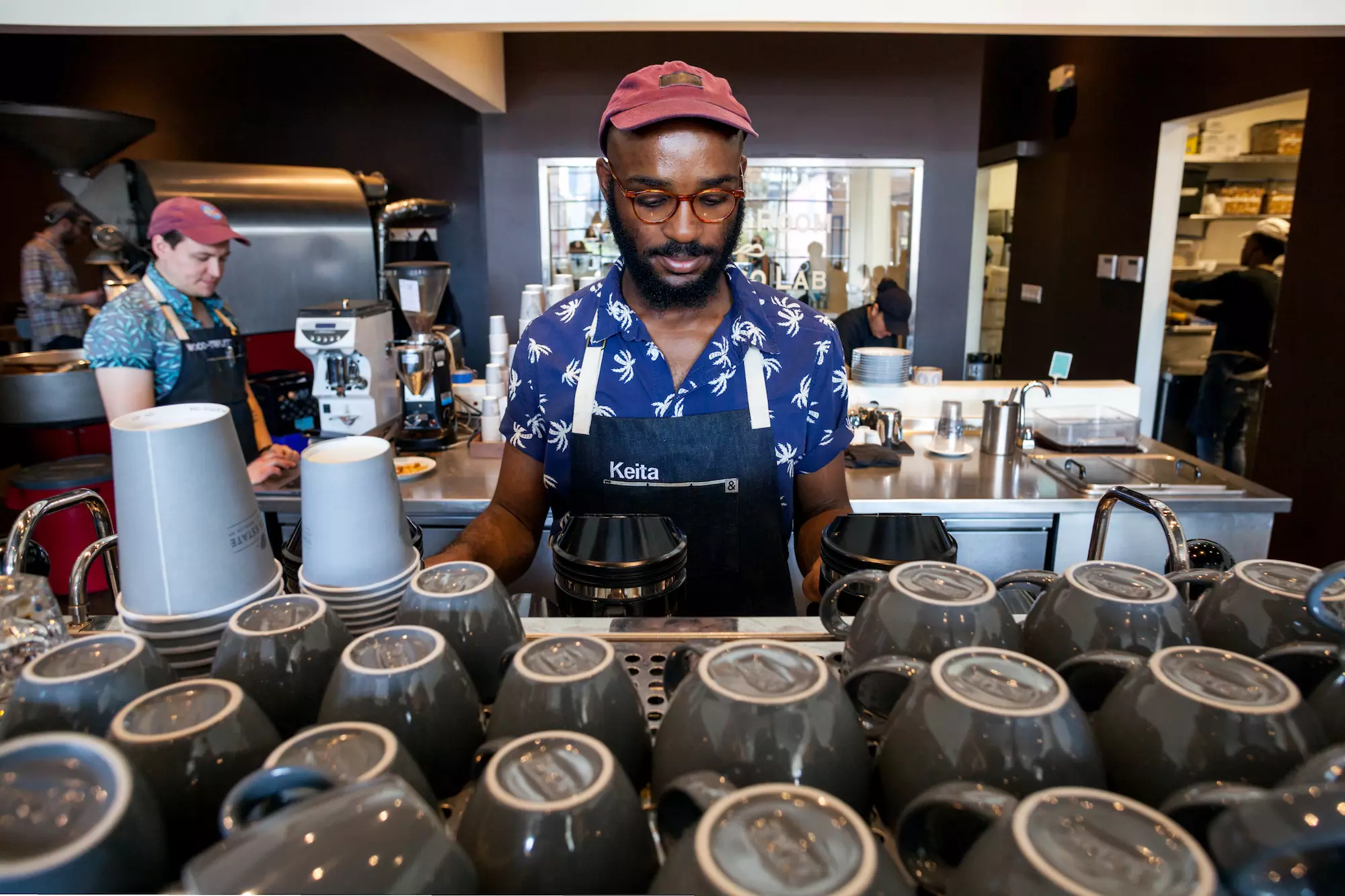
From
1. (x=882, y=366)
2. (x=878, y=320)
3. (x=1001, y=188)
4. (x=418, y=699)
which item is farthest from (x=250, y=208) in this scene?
(x=1001, y=188)

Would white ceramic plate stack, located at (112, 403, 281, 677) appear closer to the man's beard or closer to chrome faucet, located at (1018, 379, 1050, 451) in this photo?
the man's beard

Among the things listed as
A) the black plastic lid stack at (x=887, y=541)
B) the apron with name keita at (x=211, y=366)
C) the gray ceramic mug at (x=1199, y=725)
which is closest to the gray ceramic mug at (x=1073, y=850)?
the gray ceramic mug at (x=1199, y=725)

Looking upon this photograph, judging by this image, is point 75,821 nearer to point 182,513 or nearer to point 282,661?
point 282,661

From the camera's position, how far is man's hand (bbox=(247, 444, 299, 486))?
2.66m

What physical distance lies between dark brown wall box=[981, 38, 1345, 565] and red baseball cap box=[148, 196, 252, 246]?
4845mm

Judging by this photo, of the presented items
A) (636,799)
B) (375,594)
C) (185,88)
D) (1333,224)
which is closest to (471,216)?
(185,88)

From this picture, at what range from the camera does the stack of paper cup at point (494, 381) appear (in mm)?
3131

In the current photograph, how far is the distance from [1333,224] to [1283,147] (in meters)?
1.97

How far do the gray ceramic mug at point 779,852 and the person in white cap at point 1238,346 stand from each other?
17.3 feet

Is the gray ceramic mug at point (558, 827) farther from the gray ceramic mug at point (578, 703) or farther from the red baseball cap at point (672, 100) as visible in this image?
the red baseball cap at point (672, 100)

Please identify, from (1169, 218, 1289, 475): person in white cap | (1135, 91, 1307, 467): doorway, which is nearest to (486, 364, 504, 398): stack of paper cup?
(1169, 218, 1289, 475): person in white cap

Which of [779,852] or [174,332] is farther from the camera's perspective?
[174,332]

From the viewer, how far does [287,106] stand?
6539mm

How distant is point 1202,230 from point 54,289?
805 cm
